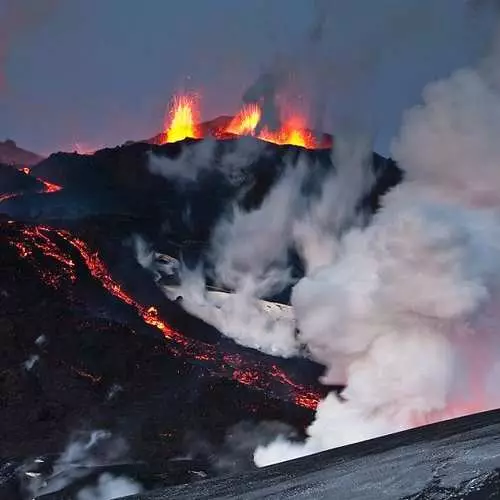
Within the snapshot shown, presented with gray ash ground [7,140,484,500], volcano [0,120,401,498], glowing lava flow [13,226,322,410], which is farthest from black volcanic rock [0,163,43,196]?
glowing lava flow [13,226,322,410]

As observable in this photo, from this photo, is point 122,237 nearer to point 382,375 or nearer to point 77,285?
point 77,285

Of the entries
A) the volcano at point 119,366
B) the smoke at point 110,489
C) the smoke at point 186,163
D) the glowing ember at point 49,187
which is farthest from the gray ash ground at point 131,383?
the glowing ember at point 49,187

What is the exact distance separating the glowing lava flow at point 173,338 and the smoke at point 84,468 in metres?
4.04

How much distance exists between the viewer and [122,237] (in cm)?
2870

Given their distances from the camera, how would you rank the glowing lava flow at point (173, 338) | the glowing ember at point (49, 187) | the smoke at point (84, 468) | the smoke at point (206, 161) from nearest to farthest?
the smoke at point (84, 468)
the glowing lava flow at point (173, 338)
the smoke at point (206, 161)
the glowing ember at point (49, 187)

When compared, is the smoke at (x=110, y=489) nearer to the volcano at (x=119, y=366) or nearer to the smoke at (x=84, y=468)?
the smoke at (x=84, y=468)

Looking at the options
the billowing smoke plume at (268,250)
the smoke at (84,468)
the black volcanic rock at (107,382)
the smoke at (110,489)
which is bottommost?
the smoke at (110,489)

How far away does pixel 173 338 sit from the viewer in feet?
65.6

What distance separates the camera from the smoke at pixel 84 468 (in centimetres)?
1007

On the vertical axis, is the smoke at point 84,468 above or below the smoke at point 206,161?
below

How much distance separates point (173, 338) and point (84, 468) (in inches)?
343

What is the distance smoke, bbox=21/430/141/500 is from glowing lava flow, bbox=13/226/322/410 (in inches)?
159

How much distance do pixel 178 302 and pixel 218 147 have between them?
3110cm

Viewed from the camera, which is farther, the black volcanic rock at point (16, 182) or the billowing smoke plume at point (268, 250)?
the black volcanic rock at point (16, 182)
